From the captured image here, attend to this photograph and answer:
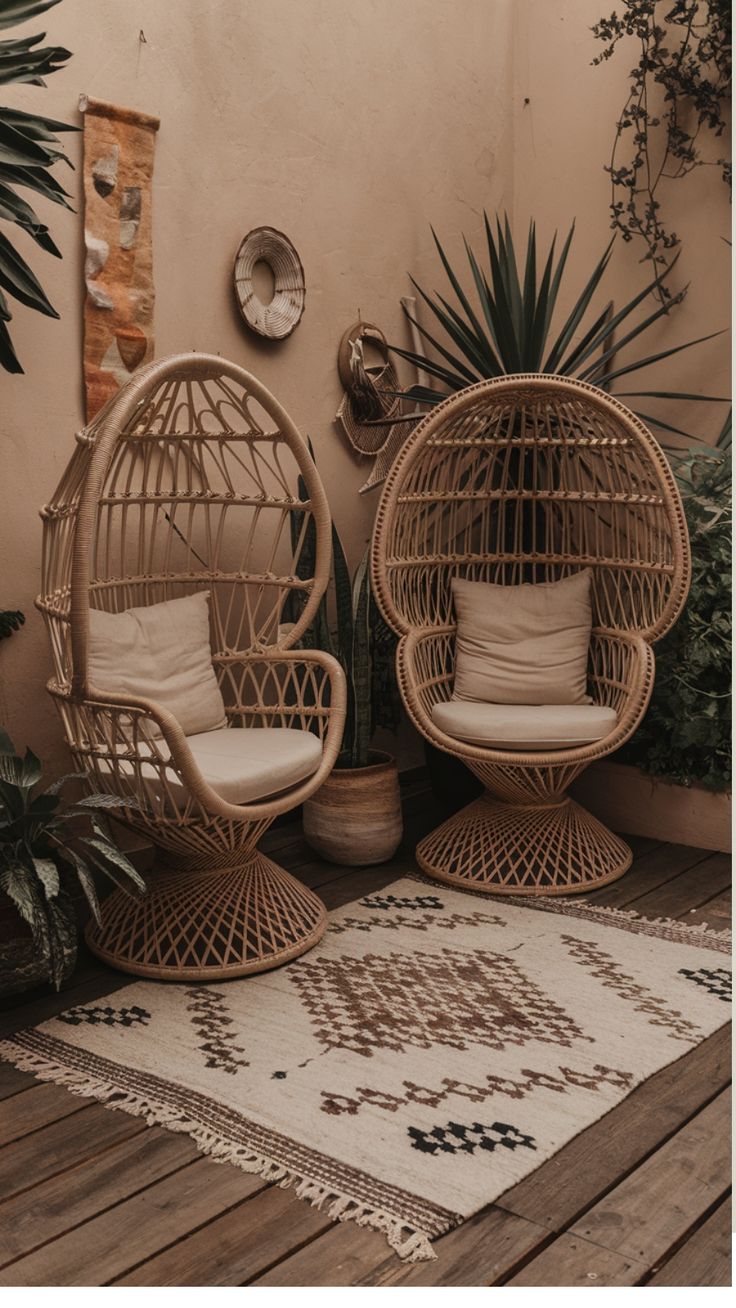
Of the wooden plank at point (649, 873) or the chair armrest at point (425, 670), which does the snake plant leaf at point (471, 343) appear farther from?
the wooden plank at point (649, 873)

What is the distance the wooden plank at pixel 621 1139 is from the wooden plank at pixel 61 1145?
68 cm

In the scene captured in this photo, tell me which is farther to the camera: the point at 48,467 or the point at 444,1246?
the point at 48,467

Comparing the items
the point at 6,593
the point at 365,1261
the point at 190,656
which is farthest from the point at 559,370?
the point at 365,1261

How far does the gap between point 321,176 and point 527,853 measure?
226cm

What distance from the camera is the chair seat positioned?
8.51 ft

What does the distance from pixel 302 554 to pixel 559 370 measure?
3.54 ft

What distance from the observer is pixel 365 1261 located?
1685mm

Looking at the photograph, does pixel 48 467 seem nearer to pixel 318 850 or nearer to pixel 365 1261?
pixel 318 850

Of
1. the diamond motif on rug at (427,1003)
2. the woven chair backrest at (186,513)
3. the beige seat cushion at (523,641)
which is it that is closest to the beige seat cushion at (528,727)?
the beige seat cushion at (523,641)

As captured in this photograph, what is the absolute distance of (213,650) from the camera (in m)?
3.47

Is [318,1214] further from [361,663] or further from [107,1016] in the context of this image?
[361,663]

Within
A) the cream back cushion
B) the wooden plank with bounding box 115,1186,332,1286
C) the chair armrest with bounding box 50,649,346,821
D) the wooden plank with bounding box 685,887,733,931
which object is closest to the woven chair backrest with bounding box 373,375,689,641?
the cream back cushion

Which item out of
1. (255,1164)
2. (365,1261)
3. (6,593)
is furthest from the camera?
(6,593)

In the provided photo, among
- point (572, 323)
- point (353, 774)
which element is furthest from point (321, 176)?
point (353, 774)
